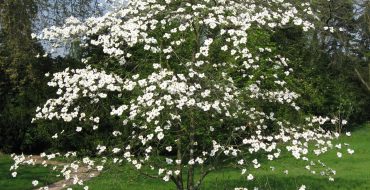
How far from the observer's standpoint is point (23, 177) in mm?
14227

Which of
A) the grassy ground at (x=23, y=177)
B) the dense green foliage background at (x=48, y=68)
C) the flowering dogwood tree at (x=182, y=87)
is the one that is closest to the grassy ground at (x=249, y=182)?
the grassy ground at (x=23, y=177)

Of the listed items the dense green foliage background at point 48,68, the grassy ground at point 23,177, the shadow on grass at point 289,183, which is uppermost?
the dense green foliage background at point 48,68

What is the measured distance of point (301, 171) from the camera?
1506cm

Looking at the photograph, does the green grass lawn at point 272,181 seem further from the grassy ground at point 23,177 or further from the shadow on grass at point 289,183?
the grassy ground at point 23,177

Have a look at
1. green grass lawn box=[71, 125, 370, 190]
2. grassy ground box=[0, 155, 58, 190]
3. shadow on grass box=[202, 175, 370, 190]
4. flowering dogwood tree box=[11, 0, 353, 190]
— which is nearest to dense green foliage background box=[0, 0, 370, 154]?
flowering dogwood tree box=[11, 0, 353, 190]

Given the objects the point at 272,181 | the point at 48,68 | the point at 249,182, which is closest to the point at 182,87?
the point at 249,182

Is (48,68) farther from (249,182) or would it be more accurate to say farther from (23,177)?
(249,182)

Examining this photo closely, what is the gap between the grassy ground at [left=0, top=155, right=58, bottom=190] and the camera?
41.9 feet

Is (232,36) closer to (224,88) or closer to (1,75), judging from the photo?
(224,88)

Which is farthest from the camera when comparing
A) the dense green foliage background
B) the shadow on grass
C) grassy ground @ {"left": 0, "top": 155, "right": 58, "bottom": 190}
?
the dense green foliage background

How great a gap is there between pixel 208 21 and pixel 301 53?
23.6m

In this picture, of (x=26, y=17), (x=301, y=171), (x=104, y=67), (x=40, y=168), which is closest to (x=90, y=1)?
(x=26, y=17)

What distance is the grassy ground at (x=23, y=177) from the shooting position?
12782 mm

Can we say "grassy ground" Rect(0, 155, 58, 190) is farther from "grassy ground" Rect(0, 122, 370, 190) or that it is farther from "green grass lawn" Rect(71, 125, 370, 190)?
"green grass lawn" Rect(71, 125, 370, 190)
